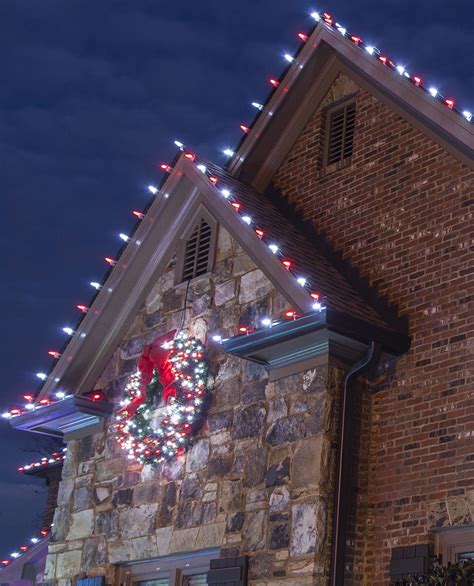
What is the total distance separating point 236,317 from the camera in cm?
1371

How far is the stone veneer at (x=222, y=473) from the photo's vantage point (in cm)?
1203

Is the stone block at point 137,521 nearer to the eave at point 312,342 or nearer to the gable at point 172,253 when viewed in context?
the gable at point 172,253

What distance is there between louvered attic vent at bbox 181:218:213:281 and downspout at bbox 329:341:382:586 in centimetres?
283

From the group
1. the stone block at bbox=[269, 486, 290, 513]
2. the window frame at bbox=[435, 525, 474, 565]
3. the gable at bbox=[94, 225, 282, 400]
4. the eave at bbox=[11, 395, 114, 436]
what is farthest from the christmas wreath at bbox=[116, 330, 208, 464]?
the window frame at bbox=[435, 525, 474, 565]

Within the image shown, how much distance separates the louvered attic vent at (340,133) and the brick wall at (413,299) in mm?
199

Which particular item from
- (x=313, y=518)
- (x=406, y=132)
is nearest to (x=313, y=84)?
(x=406, y=132)

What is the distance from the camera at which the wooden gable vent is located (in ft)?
47.8

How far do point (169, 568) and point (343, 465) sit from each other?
9.48 ft

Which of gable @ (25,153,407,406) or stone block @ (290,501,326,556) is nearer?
stone block @ (290,501,326,556)

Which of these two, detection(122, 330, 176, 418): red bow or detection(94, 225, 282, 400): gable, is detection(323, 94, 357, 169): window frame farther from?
detection(122, 330, 176, 418): red bow

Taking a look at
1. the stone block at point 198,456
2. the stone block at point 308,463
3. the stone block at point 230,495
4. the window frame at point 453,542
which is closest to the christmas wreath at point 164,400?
the stone block at point 198,456

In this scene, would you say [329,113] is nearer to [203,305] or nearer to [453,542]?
[203,305]

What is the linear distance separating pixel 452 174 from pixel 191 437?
4201 millimetres

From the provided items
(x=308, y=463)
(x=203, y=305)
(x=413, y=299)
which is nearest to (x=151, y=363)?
(x=203, y=305)
